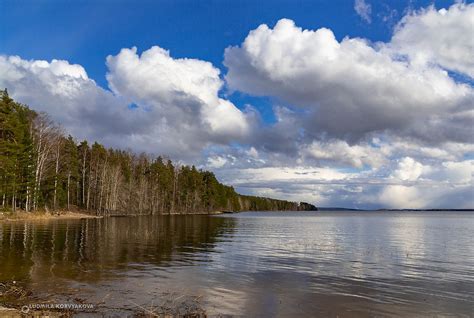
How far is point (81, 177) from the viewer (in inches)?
4405

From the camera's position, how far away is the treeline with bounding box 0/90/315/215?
70.1 metres

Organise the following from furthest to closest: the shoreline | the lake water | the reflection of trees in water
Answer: the shoreline → the reflection of trees in water → the lake water

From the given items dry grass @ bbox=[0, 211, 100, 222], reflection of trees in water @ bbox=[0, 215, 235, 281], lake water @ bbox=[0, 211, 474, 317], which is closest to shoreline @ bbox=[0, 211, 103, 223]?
dry grass @ bbox=[0, 211, 100, 222]

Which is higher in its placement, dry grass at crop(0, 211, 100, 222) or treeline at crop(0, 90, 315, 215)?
treeline at crop(0, 90, 315, 215)

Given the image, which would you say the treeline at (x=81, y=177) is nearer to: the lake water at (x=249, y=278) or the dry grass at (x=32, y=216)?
the dry grass at (x=32, y=216)

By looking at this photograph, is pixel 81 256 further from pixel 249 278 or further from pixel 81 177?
pixel 81 177

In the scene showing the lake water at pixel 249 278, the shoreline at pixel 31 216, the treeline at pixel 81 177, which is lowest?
the lake water at pixel 249 278

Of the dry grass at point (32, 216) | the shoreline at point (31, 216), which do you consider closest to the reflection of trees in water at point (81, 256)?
the shoreline at point (31, 216)

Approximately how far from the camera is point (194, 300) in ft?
56.3

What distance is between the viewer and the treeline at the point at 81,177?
230 feet

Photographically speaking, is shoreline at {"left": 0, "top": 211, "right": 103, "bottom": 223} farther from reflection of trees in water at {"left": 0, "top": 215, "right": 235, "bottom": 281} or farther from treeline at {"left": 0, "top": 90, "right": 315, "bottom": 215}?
reflection of trees in water at {"left": 0, "top": 215, "right": 235, "bottom": 281}

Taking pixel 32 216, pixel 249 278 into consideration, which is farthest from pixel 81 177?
pixel 249 278

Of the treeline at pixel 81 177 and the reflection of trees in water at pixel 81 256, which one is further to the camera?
the treeline at pixel 81 177

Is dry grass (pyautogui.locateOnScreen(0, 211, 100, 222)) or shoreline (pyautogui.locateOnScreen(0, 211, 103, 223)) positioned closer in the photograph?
shoreline (pyautogui.locateOnScreen(0, 211, 103, 223))
